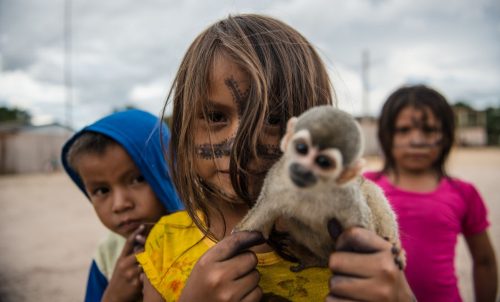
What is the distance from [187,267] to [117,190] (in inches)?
29.6

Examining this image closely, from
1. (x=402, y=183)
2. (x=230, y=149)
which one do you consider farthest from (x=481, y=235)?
(x=230, y=149)

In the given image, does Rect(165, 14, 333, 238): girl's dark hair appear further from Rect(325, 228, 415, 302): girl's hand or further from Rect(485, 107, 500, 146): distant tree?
Rect(485, 107, 500, 146): distant tree

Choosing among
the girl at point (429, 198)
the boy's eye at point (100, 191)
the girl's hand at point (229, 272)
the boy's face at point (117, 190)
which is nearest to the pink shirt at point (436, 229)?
the girl at point (429, 198)

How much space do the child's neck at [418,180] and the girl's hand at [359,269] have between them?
1979 mm

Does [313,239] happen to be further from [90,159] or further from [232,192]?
[90,159]

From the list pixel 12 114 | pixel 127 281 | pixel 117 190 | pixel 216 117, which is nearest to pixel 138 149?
pixel 117 190

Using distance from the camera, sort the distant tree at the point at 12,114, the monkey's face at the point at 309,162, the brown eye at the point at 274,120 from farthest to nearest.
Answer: the distant tree at the point at 12,114 → the brown eye at the point at 274,120 → the monkey's face at the point at 309,162

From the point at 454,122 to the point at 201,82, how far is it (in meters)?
Answer: 2.50

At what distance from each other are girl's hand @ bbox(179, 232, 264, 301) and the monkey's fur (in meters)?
0.05

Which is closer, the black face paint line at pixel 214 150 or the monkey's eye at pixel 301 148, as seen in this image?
the monkey's eye at pixel 301 148

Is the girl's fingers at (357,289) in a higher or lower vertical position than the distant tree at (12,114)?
higher

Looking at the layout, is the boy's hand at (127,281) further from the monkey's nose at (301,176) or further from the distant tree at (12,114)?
the distant tree at (12,114)

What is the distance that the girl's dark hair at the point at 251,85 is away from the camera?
1.23m

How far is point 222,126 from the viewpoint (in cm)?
132
